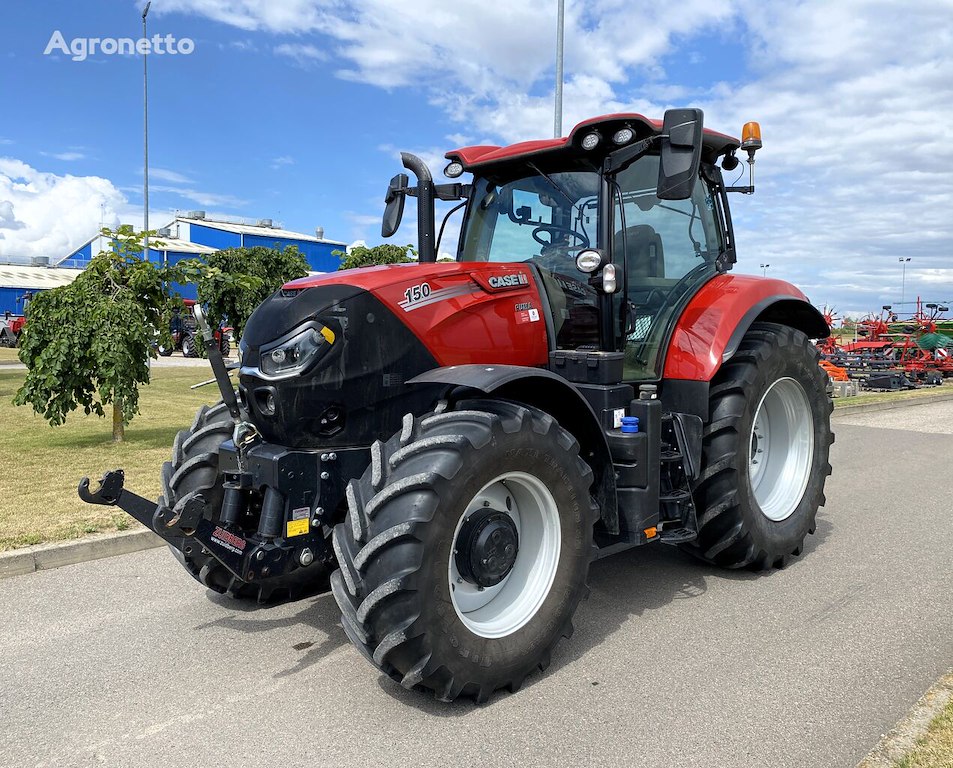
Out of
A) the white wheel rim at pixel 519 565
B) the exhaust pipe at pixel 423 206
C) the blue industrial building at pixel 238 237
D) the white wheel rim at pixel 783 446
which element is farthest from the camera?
the blue industrial building at pixel 238 237

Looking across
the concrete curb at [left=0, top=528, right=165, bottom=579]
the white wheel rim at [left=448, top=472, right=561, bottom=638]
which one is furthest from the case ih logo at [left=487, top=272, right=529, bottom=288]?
the concrete curb at [left=0, top=528, right=165, bottom=579]

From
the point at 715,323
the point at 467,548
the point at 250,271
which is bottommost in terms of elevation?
the point at 467,548

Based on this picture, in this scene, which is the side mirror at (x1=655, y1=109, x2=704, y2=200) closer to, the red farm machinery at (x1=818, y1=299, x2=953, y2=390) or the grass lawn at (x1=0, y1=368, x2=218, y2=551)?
the grass lawn at (x1=0, y1=368, x2=218, y2=551)

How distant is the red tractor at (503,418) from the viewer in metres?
3.11

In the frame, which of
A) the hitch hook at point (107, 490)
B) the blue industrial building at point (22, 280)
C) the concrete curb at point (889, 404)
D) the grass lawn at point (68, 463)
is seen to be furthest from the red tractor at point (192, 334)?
the blue industrial building at point (22, 280)

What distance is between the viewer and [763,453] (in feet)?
17.7

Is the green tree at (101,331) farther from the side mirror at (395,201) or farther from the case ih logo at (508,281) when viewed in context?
the case ih logo at (508,281)

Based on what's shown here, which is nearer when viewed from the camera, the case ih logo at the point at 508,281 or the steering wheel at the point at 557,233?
the case ih logo at the point at 508,281

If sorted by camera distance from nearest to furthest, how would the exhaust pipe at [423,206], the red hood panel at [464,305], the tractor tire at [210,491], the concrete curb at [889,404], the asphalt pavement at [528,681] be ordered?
the asphalt pavement at [528,681] → the red hood panel at [464,305] → the tractor tire at [210,491] → the exhaust pipe at [423,206] → the concrete curb at [889,404]

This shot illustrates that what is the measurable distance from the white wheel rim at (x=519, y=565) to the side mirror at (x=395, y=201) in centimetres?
218

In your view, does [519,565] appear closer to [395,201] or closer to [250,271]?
[395,201]

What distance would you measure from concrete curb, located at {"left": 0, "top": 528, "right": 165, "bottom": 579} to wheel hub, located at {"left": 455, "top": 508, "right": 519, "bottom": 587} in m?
3.04

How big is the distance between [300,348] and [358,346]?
0.85 ft

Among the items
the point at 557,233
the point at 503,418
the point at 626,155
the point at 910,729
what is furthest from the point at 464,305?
the point at 910,729
